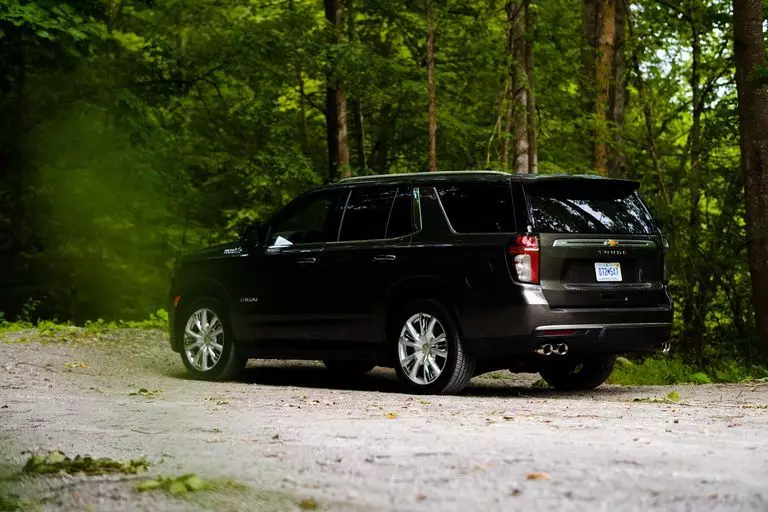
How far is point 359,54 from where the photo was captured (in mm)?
21594

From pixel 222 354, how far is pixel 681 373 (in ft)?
16.8

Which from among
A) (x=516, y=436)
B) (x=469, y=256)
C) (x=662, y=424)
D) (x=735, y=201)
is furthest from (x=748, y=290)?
(x=516, y=436)

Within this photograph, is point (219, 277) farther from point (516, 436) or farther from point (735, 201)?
point (735, 201)

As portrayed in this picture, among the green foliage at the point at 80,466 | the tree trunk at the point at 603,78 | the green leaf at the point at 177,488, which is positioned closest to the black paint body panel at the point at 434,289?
the green foliage at the point at 80,466

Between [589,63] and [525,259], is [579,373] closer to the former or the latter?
[525,259]

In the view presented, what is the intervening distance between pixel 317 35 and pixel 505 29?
333cm

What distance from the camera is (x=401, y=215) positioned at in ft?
37.9

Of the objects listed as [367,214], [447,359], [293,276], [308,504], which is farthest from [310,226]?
[308,504]

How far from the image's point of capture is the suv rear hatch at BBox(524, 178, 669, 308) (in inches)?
417

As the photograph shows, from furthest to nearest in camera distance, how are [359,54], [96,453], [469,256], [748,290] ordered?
[359,54] < [748,290] < [469,256] < [96,453]

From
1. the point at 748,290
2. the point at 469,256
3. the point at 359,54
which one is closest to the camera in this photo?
the point at 469,256

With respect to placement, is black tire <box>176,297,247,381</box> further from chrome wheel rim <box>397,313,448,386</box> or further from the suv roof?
chrome wheel rim <box>397,313,448,386</box>

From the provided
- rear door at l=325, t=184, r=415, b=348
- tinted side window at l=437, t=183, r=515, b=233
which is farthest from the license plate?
rear door at l=325, t=184, r=415, b=348

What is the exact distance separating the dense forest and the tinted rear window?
3.77 metres
